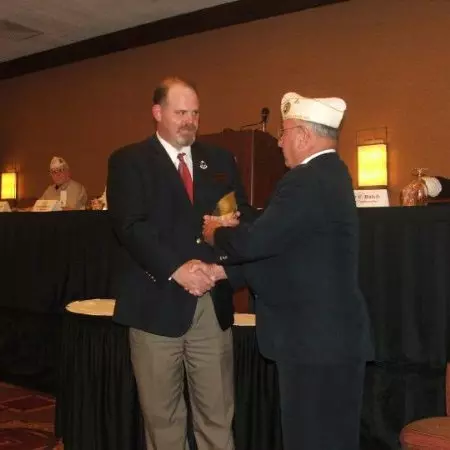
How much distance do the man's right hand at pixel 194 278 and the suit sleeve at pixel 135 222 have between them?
0.02 metres

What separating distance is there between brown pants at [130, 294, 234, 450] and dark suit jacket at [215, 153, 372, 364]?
0.38 meters

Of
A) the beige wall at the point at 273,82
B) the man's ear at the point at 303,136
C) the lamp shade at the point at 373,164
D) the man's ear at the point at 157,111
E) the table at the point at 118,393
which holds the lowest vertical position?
the table at the point at 118,393

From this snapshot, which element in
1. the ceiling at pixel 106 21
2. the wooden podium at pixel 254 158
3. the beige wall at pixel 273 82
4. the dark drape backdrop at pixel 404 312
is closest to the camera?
the dark drape backdrop at pixel 404 312

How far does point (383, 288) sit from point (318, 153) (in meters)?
1.01

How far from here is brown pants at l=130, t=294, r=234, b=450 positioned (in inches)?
80.8

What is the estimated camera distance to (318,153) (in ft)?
5.79

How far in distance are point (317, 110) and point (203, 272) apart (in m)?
0.61

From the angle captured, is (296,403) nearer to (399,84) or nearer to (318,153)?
(318,153)

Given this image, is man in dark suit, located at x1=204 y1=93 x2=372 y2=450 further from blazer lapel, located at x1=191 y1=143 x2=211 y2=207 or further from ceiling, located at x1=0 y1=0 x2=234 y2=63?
ceiling, located at x1=0 y1=0 x2=234 y2=63

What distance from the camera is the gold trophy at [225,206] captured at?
6.79 ft

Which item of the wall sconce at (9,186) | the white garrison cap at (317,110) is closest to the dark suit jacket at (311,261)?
the white garrison cap at (317,110)

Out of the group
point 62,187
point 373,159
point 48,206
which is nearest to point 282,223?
point 48,206

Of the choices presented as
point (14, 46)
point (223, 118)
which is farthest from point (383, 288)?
point (14, 46)

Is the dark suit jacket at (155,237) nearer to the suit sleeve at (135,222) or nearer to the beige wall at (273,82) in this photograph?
the suit sleeve at (135,222)
